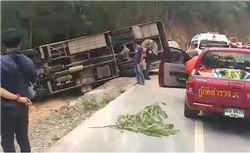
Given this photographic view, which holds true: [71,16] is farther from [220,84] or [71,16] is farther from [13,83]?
[13,83]

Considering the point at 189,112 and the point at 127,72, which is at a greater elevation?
the point at 189,112

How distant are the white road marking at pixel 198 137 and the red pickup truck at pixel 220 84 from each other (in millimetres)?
352

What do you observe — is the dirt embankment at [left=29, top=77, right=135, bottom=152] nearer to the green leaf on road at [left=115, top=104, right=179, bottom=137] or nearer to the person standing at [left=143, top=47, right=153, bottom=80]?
the person standing at [left=143, top=47, right=153, bottom=80]

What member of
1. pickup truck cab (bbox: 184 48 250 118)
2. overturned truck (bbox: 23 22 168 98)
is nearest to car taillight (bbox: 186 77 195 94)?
pickup truck cab (bbox: 184 48 250 118)

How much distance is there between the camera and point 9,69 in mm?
5996

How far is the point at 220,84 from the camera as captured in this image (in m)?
9.63

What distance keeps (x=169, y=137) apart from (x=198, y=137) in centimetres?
58

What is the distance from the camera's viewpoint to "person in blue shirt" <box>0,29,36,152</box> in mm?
5949

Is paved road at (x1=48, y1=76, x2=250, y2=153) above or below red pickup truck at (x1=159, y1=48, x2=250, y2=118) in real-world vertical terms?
below

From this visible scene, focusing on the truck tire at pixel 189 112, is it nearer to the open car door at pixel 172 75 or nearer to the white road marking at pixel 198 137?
the white road marking at pixel 198 137

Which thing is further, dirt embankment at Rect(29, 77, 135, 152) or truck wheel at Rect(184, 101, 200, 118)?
truck wheel at Rect(184, 101, 200, 118)

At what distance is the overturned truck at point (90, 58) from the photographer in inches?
834

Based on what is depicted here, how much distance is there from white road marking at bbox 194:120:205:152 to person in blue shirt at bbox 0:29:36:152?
3295 mm

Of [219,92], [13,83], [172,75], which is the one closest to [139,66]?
[172,75]
